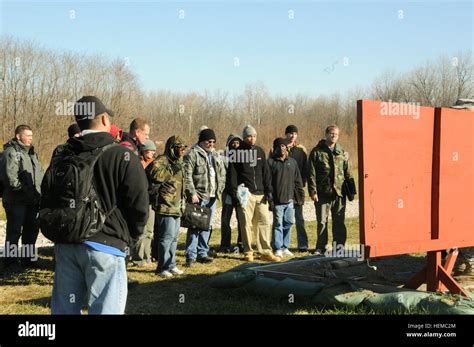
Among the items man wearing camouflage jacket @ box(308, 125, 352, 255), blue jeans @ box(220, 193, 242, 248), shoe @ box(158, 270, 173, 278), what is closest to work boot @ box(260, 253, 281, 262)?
blue jeans @ box(220, 193, 242, 248)

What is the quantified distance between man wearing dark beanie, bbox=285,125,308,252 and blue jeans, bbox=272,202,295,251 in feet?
0.98

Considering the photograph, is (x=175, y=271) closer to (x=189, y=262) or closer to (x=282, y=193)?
(x=189, y=262)

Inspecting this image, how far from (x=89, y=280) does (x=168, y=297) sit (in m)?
3.17

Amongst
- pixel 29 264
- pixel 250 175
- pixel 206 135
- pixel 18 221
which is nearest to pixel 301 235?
pixel 250 175

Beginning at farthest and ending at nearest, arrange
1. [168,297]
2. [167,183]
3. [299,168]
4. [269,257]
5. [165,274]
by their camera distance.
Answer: [299,168], [269,257], [167,183], [165,274], [168,297]

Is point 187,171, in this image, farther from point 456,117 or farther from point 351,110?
point 351,110

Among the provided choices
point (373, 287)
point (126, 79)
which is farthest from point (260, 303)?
point (126, 79)

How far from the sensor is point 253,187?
9734 millimetres

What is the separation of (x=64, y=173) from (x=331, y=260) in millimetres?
5345

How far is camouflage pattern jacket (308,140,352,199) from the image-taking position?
33.3ft

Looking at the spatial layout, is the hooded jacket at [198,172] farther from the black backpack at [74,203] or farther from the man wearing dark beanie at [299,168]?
the black backpack at [74,203]

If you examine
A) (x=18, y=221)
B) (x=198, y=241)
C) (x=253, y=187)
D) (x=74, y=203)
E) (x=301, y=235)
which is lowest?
(x=301, y=235)

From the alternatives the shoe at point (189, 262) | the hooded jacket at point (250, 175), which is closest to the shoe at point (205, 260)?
the shoe at point (189, 262)

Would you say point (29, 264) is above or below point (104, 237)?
below
